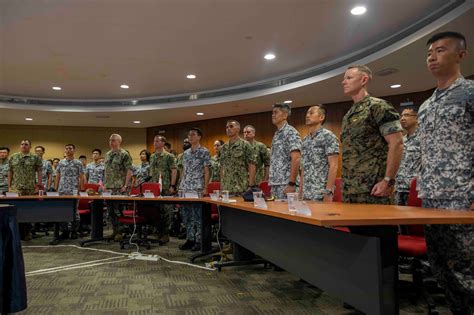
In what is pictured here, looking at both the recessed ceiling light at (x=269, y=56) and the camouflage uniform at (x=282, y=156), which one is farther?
the recessed ceiling light at (x=269, y=56)

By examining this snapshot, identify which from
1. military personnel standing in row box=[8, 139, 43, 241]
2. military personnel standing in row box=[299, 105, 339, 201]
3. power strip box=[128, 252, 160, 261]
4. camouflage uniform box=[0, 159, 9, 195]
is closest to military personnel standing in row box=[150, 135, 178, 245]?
power strip box=[128, 252, 160, 261]

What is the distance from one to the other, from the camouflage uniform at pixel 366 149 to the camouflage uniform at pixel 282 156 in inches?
48.3

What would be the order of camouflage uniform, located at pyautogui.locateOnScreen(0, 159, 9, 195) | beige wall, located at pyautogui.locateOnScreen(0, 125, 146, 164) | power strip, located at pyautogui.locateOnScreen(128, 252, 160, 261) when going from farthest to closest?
beige wall, located at pyautogui.locateOnScreen(0, 125, 146, 164), camouflage uniform, located at pyautogui.locateOnScreen(0, 159, 9, 195), power strip, located at pyautogui.locateOnScreen(128, 252, 160, 261)

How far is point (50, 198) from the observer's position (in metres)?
4.94

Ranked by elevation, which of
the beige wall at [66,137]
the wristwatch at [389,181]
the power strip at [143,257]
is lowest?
the power strip at [143,257]

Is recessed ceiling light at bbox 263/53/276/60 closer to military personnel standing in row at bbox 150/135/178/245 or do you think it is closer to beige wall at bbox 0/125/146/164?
military personnel standing in row at bbox 150/135/178/245

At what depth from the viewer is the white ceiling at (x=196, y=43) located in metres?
4.38

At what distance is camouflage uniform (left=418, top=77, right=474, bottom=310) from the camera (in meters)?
1.58

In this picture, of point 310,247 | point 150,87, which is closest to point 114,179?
point 150,87

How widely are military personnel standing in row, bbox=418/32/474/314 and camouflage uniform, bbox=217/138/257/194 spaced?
8.75ft

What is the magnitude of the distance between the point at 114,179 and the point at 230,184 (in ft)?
7.67

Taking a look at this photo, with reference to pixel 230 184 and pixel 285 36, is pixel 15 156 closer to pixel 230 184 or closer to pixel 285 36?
pixel 230 184

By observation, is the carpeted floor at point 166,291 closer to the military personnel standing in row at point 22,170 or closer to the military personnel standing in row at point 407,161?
the military personnel standing in row at point 407,161

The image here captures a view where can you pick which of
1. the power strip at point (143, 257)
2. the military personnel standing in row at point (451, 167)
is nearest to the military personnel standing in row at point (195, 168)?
the power strip at point (143, 257)
